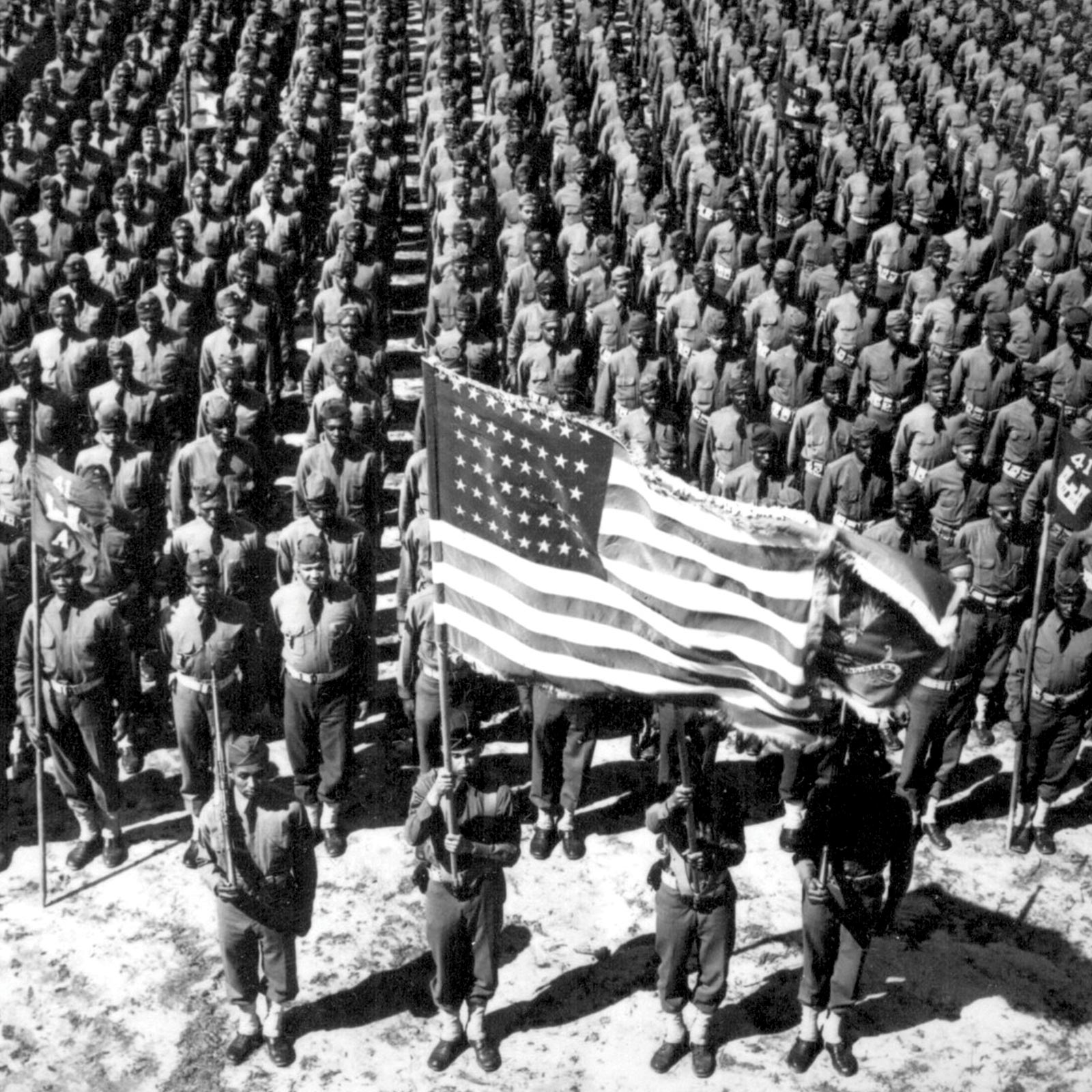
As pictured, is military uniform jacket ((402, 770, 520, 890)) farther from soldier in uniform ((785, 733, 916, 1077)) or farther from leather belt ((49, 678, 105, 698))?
leather belt ((49, 678, 105, 698))

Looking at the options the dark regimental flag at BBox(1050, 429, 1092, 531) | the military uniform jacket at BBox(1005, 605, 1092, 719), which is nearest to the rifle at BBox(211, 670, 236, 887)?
the dark regimental flag at BBox(1050, 429, 1092, 531)

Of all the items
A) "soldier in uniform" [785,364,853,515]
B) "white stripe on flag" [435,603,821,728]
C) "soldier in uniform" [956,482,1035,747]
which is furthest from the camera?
"soldier in uniform" [785,364,853,515]

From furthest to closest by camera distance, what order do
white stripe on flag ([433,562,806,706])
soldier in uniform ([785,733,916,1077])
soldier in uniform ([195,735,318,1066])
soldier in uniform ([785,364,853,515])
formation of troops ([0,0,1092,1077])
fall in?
soldier in uniform ([785,364,853,515])
formation of troops ([0,0,1092,1077])
soldier in uniform ([195,735,318,1066])
soldier in uniform ([785,733,916,1077])
white stripe on flag ([433,562,806,706])

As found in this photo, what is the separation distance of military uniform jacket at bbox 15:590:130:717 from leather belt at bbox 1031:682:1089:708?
624 cm

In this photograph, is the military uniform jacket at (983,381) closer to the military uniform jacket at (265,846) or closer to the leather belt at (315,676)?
the leather belt at (315,676)

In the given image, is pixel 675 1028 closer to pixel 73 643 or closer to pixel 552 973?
pixel 552 973

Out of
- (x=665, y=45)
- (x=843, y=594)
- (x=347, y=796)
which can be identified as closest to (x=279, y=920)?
(x=347, y=796)

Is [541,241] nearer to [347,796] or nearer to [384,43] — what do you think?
[347,796]

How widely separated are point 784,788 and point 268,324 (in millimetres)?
7320

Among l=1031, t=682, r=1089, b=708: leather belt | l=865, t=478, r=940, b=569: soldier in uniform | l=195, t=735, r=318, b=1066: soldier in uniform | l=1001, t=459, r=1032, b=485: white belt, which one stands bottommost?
l=195, t=735, r=318, b=1066: soldier in uniform

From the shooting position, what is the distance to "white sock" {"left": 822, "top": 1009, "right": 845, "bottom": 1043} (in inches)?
371

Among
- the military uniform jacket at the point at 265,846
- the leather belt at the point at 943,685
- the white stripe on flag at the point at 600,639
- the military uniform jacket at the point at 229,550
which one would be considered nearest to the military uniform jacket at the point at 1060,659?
the leather belt at the point at 943,685

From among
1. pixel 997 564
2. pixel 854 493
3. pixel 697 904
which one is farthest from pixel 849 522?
pixel 697 904

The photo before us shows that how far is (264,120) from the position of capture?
2184 centimetres
